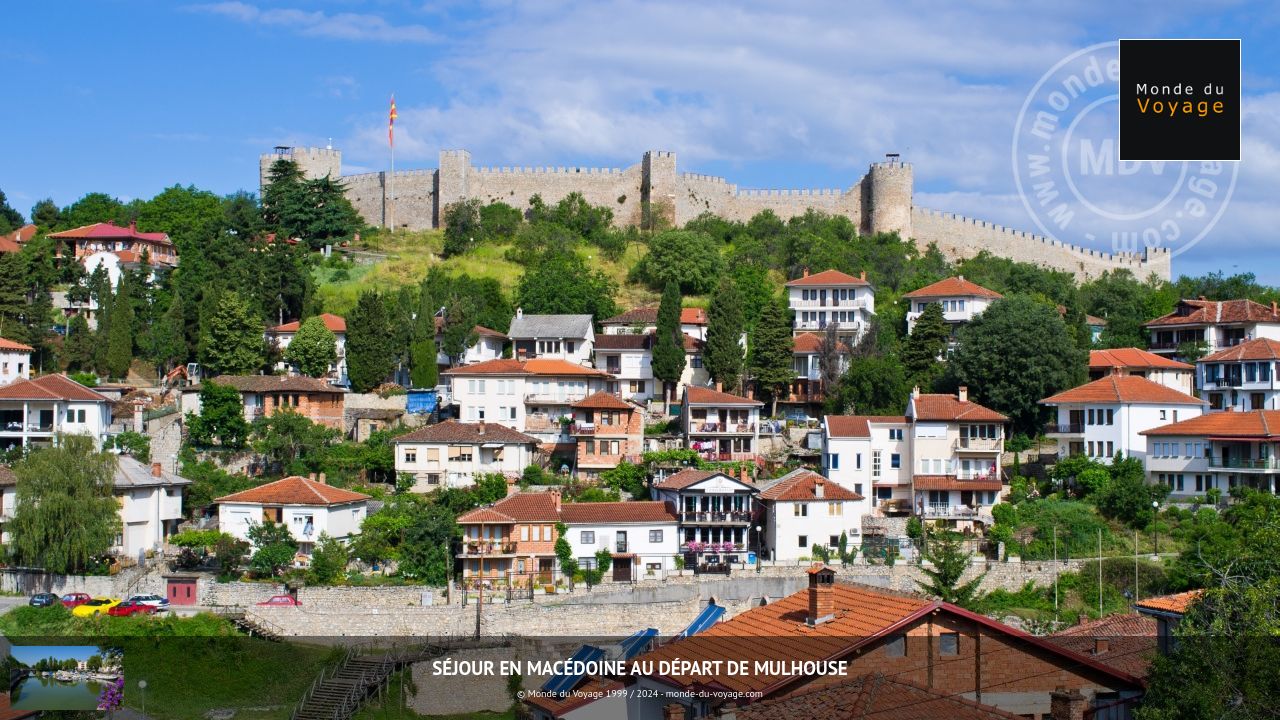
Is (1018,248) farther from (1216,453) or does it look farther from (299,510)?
(299,510)

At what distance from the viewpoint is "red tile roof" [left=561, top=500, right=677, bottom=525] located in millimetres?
43875

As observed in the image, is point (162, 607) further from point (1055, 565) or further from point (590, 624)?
point (1055, 565)

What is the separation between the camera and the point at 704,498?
45469 mm

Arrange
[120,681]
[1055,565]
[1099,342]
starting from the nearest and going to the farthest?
[120,681]
[1055,565]
[1099,342]

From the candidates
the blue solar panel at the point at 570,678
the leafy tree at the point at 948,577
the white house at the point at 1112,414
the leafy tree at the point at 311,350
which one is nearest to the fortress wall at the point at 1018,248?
the white house at the point at 1112,414

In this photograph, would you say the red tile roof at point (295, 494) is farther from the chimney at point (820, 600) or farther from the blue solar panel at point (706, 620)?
the chimney at point (820, 600)

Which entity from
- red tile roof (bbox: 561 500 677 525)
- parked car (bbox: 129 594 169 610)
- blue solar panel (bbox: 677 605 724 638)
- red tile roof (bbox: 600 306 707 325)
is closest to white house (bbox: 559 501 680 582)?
red tile roof (bbox: 561 500 677 525)

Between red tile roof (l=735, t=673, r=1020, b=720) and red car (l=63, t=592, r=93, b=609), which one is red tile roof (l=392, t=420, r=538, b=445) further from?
red tile roof (l=735, t=673, r=1020, b=720)

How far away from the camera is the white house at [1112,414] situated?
167 ft

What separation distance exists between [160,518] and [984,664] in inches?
1261

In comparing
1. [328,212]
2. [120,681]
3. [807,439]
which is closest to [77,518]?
[120,681]

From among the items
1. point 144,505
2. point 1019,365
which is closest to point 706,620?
point 144,505

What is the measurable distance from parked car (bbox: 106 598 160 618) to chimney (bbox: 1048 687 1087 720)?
27.4 m

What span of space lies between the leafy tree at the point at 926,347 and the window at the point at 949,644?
34720mm
